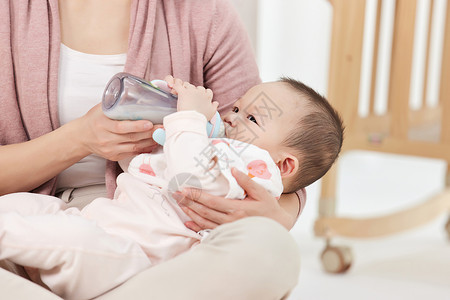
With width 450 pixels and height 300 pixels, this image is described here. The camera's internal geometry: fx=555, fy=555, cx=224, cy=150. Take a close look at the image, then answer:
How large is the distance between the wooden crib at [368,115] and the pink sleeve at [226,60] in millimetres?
760

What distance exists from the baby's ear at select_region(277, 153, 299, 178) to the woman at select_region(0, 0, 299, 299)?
0.07 metres

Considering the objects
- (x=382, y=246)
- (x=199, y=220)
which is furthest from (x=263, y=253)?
(x=382, y=246)

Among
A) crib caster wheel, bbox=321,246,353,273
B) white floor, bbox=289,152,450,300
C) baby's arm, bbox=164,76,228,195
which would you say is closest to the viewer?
baby's arm, bbox=164,76,228,195

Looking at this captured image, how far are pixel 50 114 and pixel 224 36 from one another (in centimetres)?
39

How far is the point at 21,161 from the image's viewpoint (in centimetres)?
101

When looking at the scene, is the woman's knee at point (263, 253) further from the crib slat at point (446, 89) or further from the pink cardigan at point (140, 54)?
the crib slat at point (446, 89)

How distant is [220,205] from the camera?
0.89 meters

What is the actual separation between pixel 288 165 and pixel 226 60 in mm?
318

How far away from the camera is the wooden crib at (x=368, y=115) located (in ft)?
5.97

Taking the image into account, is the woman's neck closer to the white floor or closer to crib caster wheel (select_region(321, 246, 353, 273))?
the white floor

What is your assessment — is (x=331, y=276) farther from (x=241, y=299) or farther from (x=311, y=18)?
(x=311, y=18)

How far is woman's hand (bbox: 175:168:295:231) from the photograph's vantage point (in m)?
0.88

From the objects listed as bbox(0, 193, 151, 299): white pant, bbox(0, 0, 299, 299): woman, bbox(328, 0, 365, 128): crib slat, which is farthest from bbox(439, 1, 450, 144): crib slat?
bbox(0, 193, 151, 299): white pant

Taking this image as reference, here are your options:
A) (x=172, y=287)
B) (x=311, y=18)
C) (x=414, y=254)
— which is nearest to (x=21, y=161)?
(x=172, y=287)
